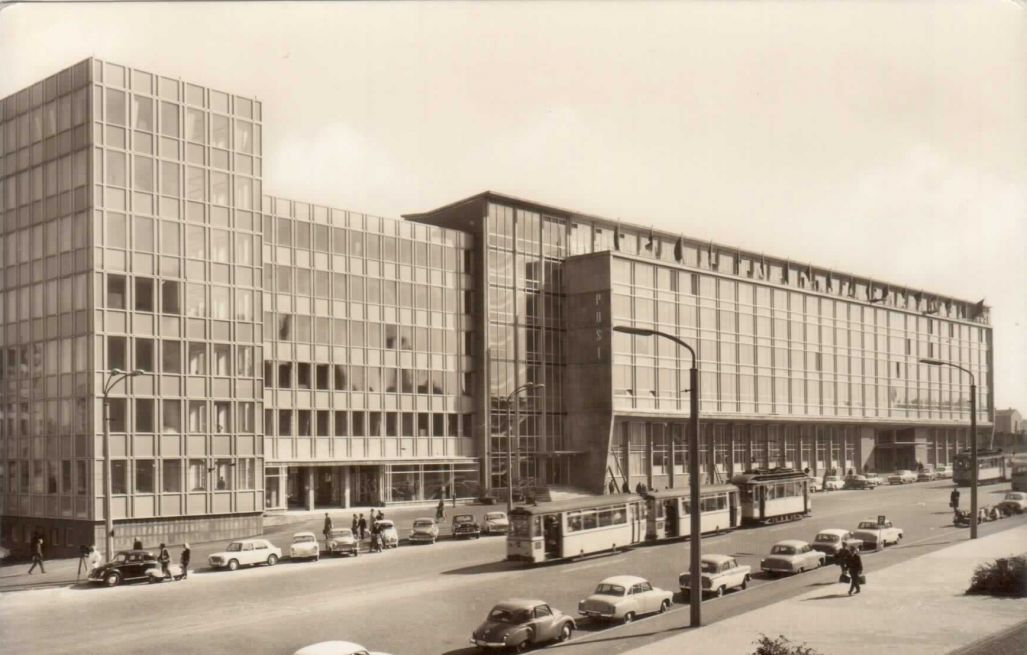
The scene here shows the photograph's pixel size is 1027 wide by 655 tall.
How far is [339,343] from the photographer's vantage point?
218ft

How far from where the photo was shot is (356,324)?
67.5 meters

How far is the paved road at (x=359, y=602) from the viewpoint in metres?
25.4

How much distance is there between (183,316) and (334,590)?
2287 centimetres

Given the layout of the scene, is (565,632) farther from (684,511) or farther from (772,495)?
(772,495)

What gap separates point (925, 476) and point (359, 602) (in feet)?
262

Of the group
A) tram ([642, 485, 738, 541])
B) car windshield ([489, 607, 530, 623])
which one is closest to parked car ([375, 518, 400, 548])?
tram ([642, 485, 738, 541])

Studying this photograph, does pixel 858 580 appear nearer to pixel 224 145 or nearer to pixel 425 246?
pixel 224 145

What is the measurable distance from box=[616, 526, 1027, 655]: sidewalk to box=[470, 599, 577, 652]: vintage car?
2.73 m

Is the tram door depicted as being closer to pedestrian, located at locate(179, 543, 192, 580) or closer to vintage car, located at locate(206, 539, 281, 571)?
vintage car, located at locate(206, 539, 281, 571)

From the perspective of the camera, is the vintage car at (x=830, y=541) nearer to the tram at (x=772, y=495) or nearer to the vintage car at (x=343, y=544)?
the tram at (x=772, y=495)

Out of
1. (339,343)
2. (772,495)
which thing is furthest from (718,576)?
(339,343)

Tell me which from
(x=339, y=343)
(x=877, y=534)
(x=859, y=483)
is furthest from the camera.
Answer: (x=859, y=483)

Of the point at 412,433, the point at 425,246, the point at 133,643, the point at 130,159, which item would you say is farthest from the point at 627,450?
the point at 133,643

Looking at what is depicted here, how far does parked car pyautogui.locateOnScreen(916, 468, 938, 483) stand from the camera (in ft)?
310
